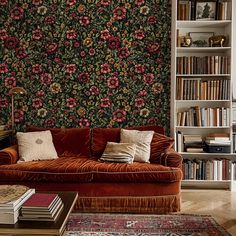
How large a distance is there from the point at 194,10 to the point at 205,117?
137 cm

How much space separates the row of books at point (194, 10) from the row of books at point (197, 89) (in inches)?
31.4

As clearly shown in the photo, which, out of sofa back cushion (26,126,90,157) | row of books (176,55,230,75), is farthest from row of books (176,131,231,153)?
sofa back cushion (26,126,90,157)

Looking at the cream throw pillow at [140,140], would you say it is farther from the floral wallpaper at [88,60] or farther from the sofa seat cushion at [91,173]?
the floral wallpaper at [88,60]

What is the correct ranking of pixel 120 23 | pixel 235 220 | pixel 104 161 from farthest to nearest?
pixel 120 23
pixel 104 161
pixel 235 220

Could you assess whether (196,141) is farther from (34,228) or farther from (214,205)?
(34,228)

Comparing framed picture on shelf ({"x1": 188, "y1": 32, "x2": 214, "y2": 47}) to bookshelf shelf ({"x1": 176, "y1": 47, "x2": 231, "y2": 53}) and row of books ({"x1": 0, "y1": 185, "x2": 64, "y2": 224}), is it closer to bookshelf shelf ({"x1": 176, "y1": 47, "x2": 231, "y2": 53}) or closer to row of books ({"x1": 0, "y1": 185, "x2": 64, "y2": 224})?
bookshelf shelf ({"x1": 176, "y1": 47, "x2": 231, "y2": 53})

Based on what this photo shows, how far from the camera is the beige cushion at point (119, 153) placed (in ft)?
12.8

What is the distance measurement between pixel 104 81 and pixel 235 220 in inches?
94.1

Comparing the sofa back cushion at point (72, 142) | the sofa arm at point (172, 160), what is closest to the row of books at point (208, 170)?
the sofa arm at point (172, 160)

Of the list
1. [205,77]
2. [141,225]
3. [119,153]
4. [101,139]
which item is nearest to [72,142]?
[101,139]

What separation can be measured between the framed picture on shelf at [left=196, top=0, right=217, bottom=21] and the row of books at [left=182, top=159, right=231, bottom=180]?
185 centimetres

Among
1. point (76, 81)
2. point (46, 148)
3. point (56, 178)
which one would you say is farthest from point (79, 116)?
point (56, 178)

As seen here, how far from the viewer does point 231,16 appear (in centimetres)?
439

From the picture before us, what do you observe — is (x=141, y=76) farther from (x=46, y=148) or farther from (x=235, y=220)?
(x=235, y=220)
